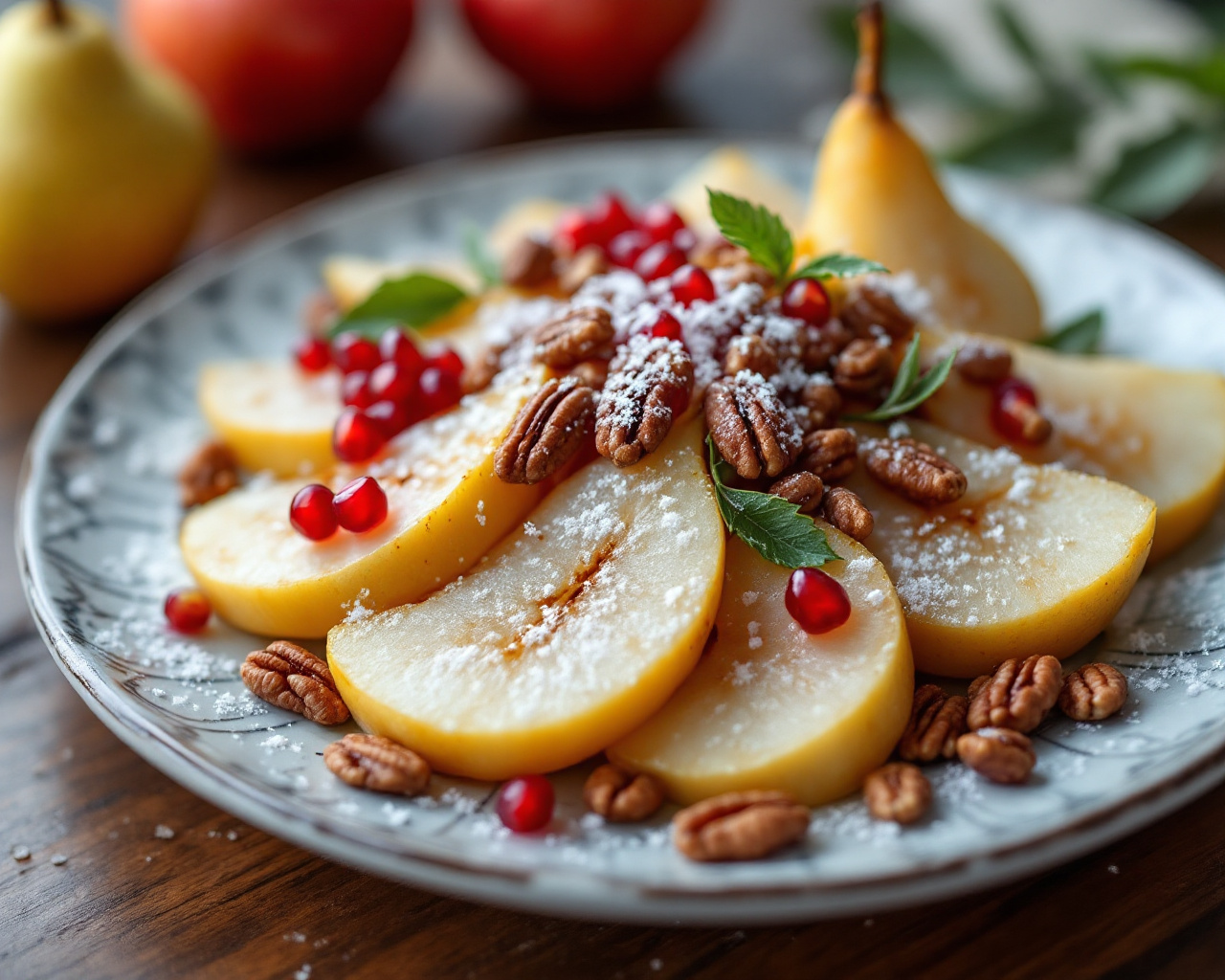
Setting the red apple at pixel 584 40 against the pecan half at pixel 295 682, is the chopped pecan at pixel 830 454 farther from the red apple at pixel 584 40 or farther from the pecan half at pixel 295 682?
the red apple at pixel 584 40

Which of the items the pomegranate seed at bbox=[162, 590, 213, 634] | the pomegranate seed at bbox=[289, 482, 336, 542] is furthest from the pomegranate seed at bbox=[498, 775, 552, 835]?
the pomegranate seed at bbox=[162, 590, 213, 634]

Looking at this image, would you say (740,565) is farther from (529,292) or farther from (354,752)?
(529,292)

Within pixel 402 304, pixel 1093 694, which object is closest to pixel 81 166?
pixel 402 304

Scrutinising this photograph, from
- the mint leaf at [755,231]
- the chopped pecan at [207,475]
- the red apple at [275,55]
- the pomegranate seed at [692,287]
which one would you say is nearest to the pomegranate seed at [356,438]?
the chopped pecan at [207,475]

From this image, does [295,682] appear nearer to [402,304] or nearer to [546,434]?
[546,434]

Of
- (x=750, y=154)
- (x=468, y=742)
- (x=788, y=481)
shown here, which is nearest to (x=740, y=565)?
(x=788, y=481)
